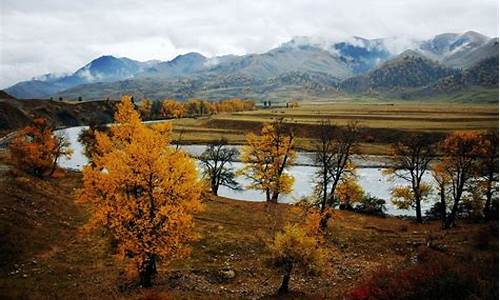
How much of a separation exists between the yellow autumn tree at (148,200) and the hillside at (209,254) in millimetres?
3194

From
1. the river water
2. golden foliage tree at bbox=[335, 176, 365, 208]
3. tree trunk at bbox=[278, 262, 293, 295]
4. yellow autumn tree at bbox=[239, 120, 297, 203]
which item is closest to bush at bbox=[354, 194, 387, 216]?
golden foliage tree at bbox=[335, 176, 365, 208]

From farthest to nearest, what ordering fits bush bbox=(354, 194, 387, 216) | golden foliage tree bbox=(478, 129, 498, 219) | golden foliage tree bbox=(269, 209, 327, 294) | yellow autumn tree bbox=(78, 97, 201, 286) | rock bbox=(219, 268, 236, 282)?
bush bbox=(354, 194, 387, 216), golden foliage tree bbox=(478, 129, 498, 219), rock bbox=(219, 268, 236, 282), golden foliage tree bbox=(269, 209, 327, 294), yellow autumn tree bbox=(78, 97, 201, 286)

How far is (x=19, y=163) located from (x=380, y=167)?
82.9 m

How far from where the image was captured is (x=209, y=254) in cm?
4131

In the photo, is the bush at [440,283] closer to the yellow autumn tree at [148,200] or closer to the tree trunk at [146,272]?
the yellow autumn tree at [148,200]

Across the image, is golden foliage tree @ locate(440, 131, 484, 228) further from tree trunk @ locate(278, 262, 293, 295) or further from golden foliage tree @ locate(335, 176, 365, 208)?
tree trunk @ locate(278, 262, 293, 295)

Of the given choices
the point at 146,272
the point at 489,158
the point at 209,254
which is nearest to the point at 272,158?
the point at 209,254

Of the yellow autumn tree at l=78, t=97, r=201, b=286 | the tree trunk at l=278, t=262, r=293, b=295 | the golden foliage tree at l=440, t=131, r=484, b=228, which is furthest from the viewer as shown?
the golden foliage tree at l=440, t=131, r=484, b=228

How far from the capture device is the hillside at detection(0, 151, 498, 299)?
31.0 metres

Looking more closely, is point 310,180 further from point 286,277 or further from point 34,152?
point 286,277

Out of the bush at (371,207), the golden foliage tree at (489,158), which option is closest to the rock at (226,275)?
the golden foliage tree at (489,158)

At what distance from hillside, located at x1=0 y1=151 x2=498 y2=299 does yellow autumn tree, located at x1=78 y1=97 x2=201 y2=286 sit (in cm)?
319

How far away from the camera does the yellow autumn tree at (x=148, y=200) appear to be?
30.9 metres

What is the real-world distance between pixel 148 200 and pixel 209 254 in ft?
38.0
